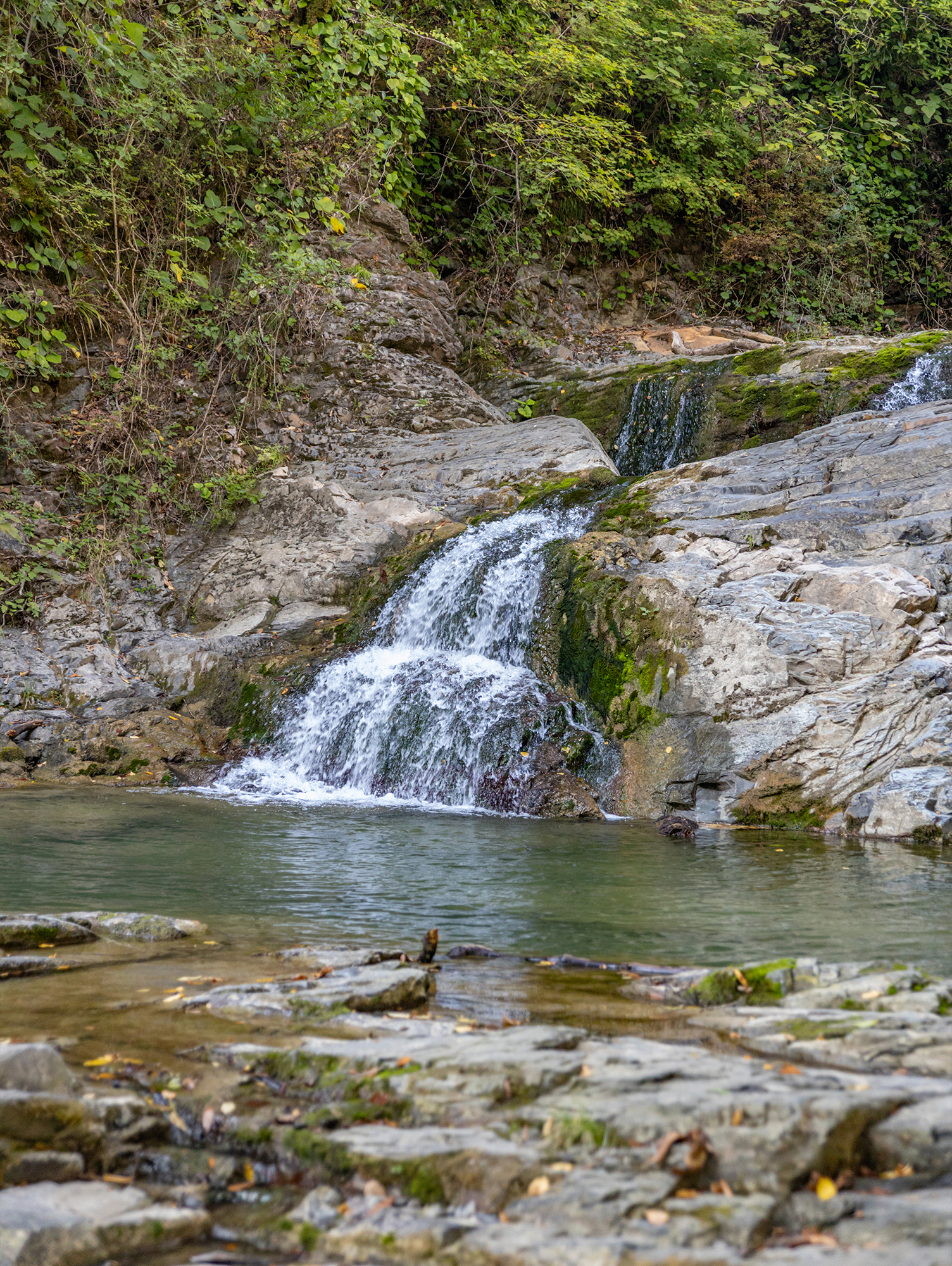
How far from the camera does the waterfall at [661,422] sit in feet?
41.4

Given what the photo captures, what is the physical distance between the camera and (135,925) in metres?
3.59

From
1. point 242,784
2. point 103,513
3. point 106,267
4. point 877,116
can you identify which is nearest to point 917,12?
point 877,116

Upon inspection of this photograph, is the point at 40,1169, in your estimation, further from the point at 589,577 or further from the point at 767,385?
the point at 767,385

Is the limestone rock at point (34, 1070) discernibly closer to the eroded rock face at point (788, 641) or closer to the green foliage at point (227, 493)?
the eroded rock face at point (788, 641)

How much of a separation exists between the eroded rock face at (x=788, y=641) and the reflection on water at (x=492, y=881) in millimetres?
553

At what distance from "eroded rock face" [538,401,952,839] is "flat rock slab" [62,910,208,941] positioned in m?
4.42

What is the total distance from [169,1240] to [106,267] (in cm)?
1221

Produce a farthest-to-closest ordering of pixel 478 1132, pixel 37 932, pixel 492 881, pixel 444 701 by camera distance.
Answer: pixel 444 701 < pixel 492 881 < pixel 37 932 < pixel 478 1132

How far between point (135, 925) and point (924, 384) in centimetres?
1063

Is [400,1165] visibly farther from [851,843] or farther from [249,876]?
[851,843]

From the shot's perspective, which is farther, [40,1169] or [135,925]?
[135,925]

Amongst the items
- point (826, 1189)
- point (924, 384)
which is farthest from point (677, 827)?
point (924, 384)

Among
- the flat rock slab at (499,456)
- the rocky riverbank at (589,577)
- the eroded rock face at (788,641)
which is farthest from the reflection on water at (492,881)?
the flat rock slab at (499,456)

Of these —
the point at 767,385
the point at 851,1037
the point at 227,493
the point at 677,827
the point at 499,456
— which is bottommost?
the point at 677,827
